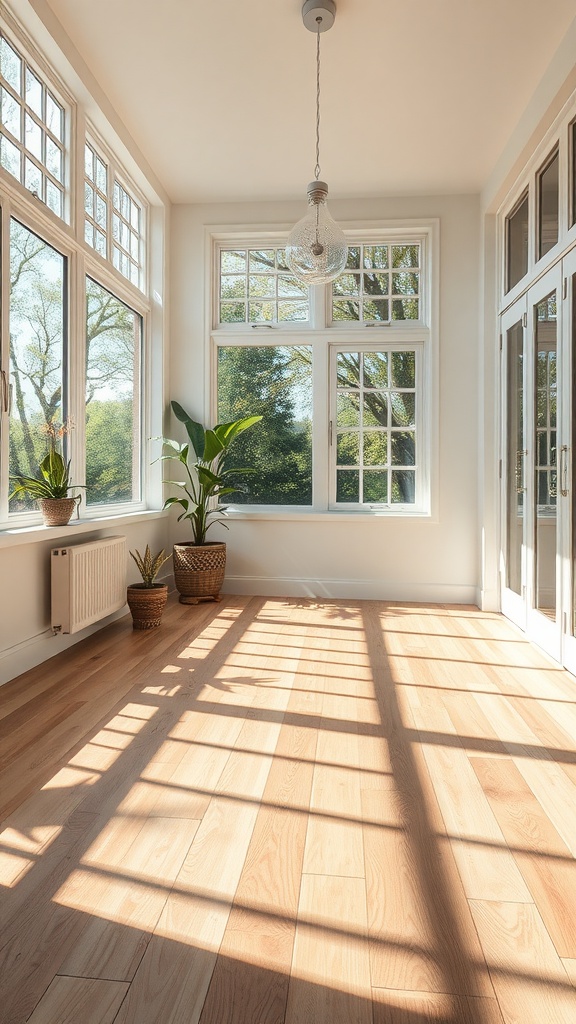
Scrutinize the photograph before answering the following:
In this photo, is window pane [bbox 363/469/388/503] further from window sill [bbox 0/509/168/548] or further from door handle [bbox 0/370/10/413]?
door handle [bbox 0/370/10/413]

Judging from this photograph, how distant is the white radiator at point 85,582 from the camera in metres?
3.41

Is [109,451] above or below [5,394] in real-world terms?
below

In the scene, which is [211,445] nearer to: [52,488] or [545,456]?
[52,488]

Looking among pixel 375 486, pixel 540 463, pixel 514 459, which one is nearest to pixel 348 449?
pixel 375 486

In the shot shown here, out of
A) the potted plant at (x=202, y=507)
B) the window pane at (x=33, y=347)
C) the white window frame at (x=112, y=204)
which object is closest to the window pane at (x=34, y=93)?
the white window frame at (x=112, y=204)

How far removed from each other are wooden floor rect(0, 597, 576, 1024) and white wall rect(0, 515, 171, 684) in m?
0.15

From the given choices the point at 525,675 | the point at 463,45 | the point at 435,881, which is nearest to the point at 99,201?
the point at 463,45

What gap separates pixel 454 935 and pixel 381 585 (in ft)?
13.1

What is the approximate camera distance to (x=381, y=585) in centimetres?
531

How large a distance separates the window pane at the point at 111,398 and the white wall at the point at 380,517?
1.93 ft

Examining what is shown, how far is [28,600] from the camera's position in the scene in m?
3.25

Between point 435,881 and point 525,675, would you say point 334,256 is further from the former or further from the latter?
point 435,881

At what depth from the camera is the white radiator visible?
3414 millimetres

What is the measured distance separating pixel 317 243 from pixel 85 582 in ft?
7.15
